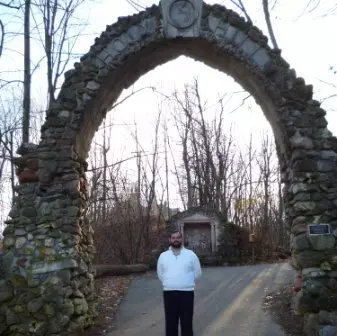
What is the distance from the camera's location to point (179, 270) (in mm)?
4676

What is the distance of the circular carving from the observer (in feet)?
21.4

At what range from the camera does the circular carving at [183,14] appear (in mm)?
6523

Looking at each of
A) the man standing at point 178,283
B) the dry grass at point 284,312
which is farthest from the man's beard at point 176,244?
the dry grass at point 284,312

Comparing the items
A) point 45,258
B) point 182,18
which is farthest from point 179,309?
point 182,18

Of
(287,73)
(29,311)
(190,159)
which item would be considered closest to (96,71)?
(287,73)

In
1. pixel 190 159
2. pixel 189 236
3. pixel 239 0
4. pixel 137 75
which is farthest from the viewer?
pixel 190 159

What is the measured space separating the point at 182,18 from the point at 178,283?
4154 millimetres

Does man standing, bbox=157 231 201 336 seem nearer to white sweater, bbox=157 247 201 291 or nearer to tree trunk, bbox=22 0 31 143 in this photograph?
white sweater, bbox=157 247 201 291

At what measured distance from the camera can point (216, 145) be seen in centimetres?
2483

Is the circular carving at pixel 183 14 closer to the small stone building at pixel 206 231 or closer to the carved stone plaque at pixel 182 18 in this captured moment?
the carved stone plaque at pixel 182 18

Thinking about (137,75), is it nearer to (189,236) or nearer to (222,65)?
(222,65)

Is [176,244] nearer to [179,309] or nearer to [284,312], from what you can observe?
[179,309]

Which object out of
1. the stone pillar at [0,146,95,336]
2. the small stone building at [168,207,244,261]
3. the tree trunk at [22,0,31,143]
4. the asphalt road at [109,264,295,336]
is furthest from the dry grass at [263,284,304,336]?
the small stone building at [168,207,244,261]

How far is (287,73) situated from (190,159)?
18.3 m
